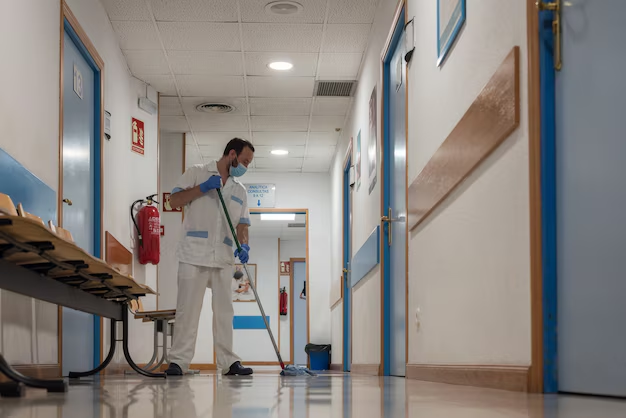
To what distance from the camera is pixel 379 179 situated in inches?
212

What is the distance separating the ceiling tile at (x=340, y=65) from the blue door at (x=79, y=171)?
218 centimetres

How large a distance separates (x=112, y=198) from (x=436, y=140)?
11.1 feet

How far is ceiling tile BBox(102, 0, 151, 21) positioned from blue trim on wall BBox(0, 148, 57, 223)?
6.65 ft

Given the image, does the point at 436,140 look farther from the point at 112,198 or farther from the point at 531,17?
the point at 112,198

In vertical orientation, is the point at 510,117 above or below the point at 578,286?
above

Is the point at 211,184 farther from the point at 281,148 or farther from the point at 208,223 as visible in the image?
the point at 281,148

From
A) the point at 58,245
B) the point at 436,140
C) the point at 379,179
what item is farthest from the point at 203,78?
the point at 58,245

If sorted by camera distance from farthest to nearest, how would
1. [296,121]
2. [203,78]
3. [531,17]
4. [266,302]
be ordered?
1. [266,302]
2. [296,121]
3. [203,78]
4. [531,17]

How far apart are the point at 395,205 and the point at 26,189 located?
7.54 feet

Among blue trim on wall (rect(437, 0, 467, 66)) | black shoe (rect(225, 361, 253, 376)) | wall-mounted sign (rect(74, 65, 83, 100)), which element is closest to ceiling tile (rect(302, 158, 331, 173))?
wall-mounted sign (rect(74, 65, 83, 100))

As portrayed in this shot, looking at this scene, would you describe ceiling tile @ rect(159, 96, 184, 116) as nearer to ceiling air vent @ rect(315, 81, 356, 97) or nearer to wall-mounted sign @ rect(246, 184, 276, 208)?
ceiling air vent @ rect(315, 81, 356, 97)

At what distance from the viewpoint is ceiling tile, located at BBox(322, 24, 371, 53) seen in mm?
6109

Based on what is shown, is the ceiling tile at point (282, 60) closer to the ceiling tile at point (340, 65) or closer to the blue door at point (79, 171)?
the ceiling tile at point (340, 65)

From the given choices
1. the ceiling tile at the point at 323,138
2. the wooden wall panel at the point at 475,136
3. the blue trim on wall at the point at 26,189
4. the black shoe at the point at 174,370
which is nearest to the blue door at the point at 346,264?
the ceiling tile at the point at 323,138
